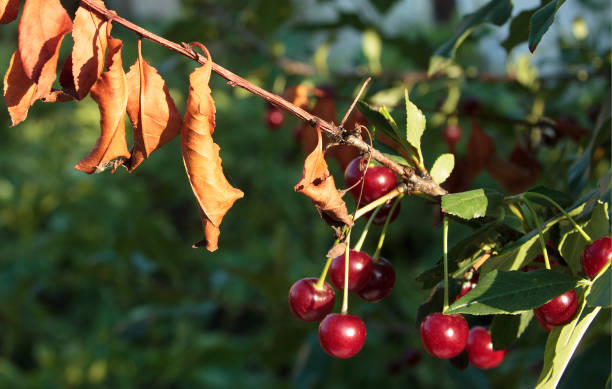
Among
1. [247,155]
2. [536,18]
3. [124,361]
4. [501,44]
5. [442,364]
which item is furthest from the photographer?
[247,155]

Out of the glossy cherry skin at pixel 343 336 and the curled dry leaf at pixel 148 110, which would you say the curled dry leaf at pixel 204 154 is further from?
the glossy cherry skin at pixel 343 336

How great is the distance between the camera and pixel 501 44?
979 mm

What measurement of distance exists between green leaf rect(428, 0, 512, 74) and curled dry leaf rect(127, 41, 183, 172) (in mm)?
429

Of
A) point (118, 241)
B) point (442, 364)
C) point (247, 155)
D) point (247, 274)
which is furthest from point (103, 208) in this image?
point (442, 364)

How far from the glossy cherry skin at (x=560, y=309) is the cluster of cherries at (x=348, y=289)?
0.18 m

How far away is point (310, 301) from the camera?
0.64 meters

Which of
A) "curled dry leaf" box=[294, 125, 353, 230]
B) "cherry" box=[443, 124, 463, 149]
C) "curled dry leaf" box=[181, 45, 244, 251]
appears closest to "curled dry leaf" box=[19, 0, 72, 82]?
"curled dry leaf" box=[181, 45, 244, 251]

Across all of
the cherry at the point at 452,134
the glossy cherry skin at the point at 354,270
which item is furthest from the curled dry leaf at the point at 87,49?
the cherry at the point at 452,134

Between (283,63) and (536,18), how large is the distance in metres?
1.04

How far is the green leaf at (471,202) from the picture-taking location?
1.88ft

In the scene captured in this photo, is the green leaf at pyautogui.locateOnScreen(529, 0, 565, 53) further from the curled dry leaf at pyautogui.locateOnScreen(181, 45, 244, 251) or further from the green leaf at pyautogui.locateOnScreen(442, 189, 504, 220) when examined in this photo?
the curled dry leaf at pyautogui.locateOnScreen(181, 45, 244, 251)

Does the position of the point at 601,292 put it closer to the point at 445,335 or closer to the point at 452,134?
the point at 445,335

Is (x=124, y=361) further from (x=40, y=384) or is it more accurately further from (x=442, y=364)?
(x=442, y=364)

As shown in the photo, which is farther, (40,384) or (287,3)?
(40,384)
